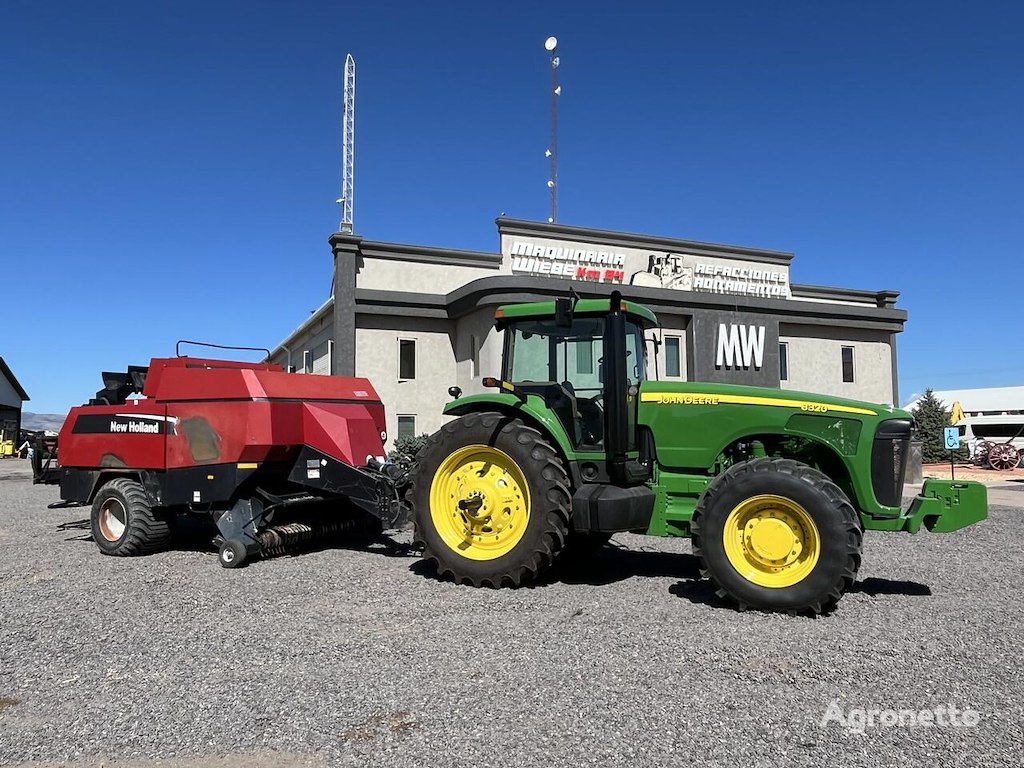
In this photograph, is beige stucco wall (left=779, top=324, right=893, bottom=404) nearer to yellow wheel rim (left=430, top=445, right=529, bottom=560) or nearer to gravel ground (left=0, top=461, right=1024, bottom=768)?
gravel ground (left=0, top=461, right=1024, bottom=768)

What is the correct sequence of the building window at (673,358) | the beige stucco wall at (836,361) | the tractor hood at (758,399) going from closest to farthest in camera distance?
1. the tractor hood at (758,399)
2. the building window at (673,358)
3. the beige stucco wall at (836,361)

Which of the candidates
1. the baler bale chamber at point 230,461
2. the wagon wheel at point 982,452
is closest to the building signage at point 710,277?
the wagon wheel at point 982,452

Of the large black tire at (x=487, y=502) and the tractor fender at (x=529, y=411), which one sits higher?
the tractor fender at (x=529, y=411)

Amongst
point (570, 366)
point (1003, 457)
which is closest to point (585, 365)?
point (570, 366)

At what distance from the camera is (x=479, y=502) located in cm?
631

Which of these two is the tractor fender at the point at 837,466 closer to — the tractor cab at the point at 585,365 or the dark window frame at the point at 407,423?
the tractor cab at the point at 585,365

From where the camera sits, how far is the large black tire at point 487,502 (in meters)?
5.98

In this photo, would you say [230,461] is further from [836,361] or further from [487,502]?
[836,361]

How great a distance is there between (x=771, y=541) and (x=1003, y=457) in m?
24.6

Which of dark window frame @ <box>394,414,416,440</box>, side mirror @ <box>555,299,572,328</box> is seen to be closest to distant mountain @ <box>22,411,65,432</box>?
dark window frame @ <box>394,414,416,440</box>

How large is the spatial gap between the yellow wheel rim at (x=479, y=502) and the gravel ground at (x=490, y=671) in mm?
443

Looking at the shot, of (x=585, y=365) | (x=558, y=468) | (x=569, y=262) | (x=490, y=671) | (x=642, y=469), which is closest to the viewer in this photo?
(x=490, y=671)

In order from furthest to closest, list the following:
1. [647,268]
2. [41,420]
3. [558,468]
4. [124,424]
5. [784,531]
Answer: [41,420] < [647,268] < [124,424] < [558,468] < [784,531]

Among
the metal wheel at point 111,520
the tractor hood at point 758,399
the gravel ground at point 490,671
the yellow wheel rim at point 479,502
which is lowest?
the gravel ground at point 490,671
